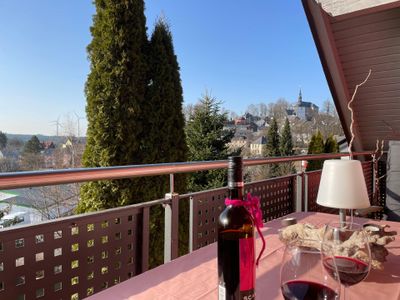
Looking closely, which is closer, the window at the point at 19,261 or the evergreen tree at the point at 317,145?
the window at the point at 19,261

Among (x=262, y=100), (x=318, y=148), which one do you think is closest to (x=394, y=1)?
(x=318, y=148)

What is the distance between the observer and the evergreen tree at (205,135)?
33.7ft

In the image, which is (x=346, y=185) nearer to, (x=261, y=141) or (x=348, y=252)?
(x=348, y=252)

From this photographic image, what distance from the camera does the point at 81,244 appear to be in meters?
1.16

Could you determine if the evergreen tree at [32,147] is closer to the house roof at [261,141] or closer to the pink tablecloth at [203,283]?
the house roof at [261,141]

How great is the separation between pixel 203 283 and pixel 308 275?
34 centimetres

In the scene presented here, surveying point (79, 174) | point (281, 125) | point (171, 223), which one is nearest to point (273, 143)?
point (281, 125)

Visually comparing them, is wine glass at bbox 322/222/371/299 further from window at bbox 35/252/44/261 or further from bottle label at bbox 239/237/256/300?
window at bbox 35/252/44/261

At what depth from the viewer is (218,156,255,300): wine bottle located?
2.08ft

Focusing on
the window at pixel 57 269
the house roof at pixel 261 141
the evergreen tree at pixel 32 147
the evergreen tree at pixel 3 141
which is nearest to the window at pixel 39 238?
the window at pixel 57 269

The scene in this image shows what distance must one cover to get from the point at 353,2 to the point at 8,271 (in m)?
3.97

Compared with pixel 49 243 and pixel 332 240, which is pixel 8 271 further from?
pixel 332 240

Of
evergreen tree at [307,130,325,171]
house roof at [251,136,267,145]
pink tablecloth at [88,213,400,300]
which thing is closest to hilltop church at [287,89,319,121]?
evergreen tree at [307,130,325,171]

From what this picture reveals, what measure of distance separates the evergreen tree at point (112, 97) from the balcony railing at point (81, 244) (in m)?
4.83
